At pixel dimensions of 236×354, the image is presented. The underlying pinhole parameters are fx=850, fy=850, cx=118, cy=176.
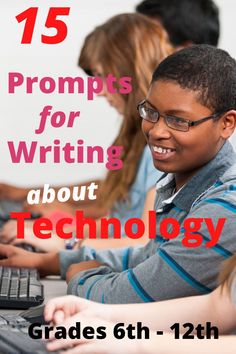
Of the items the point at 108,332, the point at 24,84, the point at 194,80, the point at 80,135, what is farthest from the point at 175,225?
the point at 24,84

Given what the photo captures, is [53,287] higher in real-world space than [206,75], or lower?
lower

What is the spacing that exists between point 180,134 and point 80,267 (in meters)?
0.44

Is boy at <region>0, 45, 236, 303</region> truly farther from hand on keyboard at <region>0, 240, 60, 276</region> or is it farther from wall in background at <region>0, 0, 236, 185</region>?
wall in background at <region>0, 0, 236, 185</region>

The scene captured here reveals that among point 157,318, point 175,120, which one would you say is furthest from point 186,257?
point 175,120

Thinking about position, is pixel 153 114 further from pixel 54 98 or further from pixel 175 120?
pixel 54 98

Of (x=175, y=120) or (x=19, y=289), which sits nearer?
(x=175, y=120)

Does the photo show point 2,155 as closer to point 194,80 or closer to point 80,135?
point 80,135

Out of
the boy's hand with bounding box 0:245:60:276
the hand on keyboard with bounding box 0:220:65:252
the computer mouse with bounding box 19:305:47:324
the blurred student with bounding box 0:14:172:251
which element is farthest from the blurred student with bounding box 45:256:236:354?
the blurred student with bounding box 0:14:172:251

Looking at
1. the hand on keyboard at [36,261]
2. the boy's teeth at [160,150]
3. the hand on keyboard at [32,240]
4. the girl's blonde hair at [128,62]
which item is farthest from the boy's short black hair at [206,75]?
the girl's blonde hair at [128,62]

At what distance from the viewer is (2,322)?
3.88ft

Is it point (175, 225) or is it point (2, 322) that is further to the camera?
point (175, 225)

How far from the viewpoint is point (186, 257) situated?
1301 millimetres

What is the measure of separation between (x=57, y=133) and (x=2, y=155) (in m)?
0.27

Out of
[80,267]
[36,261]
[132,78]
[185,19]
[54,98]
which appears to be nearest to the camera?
[80,267]
